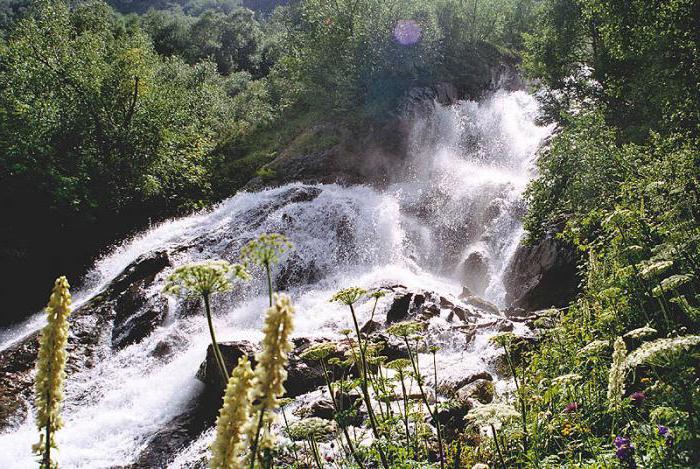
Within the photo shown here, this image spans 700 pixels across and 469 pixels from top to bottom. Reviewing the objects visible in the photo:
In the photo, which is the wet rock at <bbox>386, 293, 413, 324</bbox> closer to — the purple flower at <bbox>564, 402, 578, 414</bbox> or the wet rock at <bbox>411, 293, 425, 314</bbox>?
the wet rock at <bbox>411, 293, 425, 314</bbox>

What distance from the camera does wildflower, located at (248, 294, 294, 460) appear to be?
194cm

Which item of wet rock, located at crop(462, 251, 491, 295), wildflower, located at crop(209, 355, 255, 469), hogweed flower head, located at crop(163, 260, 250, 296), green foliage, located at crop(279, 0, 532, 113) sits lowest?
wildflower, located at crop(209, 355, 255, 469)

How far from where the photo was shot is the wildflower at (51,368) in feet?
7.64

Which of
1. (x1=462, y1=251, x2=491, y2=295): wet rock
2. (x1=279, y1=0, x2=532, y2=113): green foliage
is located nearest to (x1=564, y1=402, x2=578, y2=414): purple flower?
(x1=462, y1=251, x2=491, y2=295): wet rock

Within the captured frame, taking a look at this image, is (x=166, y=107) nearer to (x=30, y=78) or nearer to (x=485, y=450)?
(x=30, y=78)

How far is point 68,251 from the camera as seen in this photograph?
20656 millimetres

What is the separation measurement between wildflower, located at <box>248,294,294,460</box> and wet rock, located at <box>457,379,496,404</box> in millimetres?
6356

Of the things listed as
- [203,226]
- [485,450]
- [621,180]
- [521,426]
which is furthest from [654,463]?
[203,226]

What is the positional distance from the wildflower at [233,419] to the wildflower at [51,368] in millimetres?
904

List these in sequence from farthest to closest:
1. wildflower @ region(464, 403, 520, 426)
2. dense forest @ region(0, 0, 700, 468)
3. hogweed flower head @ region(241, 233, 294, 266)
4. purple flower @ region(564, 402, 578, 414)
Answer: purple flower @ region(564, 402, 578, 414)
dense forest @ region(0, 0, 700, 468)
hogweed flower head @ region(241, 233, 294, 266)
wildflower @ region(464, 403, 520, 426)

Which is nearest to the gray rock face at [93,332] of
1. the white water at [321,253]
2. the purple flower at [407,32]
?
the white water at [321,253]

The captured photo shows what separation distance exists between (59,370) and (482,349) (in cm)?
1025

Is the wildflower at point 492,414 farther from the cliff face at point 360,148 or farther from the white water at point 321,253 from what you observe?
the cliff face at point 360,148

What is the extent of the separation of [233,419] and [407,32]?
3252 cm
